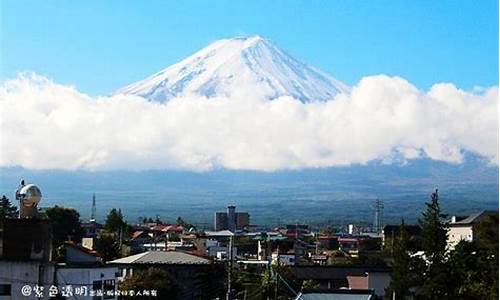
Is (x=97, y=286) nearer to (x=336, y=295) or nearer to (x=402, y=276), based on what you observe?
(x=336, y=295)

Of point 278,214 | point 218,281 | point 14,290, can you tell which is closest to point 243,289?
point 218,281

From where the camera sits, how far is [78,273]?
11.7 metres

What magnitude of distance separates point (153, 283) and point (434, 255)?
232 inches

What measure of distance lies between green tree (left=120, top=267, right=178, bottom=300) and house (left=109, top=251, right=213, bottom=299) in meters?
1.24

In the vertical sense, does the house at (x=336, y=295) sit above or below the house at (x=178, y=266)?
above

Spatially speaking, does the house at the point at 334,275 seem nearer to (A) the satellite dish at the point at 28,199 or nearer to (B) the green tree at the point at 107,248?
(B) the green tree at the point at 107,248

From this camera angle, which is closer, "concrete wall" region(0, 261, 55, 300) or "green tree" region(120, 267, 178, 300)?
"concrete wall" region(0, 261, 55, 300)

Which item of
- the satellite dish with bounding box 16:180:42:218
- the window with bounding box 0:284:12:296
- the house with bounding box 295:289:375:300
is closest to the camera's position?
the window with bounding box 0:284:12:296

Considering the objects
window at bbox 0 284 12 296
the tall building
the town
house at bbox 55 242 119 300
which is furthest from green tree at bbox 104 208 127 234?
the tall building

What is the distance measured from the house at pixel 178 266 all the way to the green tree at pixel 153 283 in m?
1.24

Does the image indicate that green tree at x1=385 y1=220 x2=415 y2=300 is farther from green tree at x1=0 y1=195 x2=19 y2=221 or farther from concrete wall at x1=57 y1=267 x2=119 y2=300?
green tree at x1=0 y1=195 x2=19 y2=221

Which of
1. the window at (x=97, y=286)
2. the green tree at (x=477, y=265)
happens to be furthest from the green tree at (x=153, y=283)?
the green tree at (x=477, y=265)

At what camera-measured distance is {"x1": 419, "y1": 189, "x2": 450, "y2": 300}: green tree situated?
14070mm

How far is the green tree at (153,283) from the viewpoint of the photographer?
17297 mm
